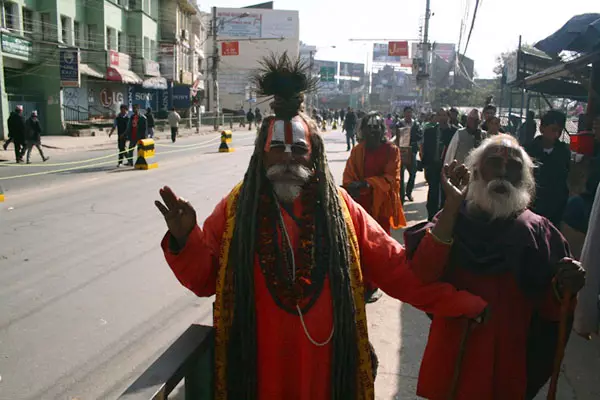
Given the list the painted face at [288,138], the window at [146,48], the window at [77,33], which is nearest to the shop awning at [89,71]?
the window at [77,33]

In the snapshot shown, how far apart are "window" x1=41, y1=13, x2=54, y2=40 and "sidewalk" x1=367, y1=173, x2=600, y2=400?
25.4 m

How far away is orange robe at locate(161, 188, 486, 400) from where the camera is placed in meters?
2.08

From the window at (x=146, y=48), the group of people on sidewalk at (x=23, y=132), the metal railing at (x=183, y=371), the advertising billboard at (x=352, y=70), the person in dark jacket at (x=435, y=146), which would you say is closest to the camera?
the metal railing at (x=183, y=371)

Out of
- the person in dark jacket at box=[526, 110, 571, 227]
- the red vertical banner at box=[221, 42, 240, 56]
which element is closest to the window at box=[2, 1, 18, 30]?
the person in dark jacket at box=[526, 110, 571, 227]

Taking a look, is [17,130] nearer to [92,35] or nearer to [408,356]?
[408,356]

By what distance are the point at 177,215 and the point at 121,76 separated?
1222 inches


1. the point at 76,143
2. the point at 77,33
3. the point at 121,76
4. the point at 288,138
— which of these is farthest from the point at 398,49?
the point at 288,138

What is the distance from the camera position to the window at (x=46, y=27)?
25312 millimetres

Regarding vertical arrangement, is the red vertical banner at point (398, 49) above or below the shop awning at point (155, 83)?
above

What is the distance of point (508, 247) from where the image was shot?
90.9 inches

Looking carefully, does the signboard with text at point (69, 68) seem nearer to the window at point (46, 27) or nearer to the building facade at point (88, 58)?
the building facade at point (88, 58)

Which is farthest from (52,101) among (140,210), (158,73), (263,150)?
(263,150)

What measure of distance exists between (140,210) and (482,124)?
5563 mm

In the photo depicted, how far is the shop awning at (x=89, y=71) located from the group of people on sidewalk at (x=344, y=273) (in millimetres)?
27591
